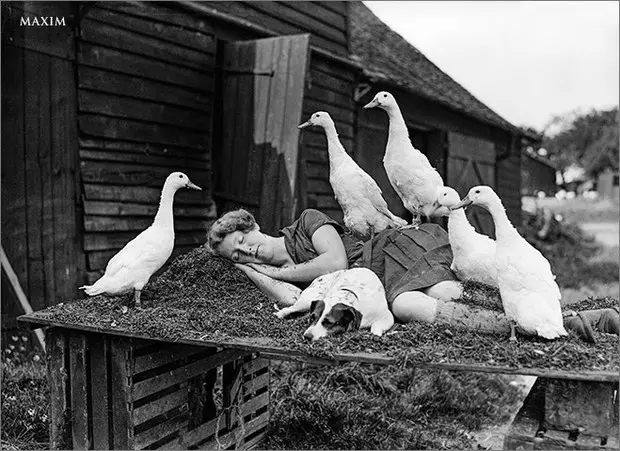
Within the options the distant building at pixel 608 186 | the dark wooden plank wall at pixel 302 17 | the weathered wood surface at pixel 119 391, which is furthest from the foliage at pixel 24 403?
the distant building at pixel 608 186

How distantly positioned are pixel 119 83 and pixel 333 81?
2839mm

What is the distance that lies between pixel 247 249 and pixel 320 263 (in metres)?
0.41

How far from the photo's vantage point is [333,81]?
7.41 meters

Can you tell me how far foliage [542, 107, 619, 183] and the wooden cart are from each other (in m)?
39.9

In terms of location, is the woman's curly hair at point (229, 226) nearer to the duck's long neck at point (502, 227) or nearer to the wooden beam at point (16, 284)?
the duck's long neck at point (502, 227)

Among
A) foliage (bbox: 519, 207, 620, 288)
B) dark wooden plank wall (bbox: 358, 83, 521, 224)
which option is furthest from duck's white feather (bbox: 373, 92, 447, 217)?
foliage (bbox: 519, 207, 620, 288)

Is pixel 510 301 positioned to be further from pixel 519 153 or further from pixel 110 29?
pixel 519 153

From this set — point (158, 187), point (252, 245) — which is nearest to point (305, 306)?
point (252, 245)

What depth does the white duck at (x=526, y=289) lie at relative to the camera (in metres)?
2.29

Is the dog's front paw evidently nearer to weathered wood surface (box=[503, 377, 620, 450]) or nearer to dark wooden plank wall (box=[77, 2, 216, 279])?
weathered wood surface (box=[503, 377, 620, 450])

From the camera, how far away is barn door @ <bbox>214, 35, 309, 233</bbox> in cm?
545

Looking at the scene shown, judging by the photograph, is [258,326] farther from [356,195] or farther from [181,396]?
[356,195]

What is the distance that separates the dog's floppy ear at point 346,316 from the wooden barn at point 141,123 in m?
2.99

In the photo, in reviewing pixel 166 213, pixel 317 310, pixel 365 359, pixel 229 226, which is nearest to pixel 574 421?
pixel 365 359
